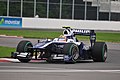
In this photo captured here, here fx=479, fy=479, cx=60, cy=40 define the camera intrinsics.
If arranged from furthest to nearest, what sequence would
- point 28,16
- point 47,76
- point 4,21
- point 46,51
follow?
1. point 28,16
2. point 4,21
3. point 46,51
4. point 47,76

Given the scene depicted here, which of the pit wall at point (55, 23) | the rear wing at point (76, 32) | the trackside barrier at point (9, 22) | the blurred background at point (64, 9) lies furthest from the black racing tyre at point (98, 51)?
the blurred background at point (64, 9)

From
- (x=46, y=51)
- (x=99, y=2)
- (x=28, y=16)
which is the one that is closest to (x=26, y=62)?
(x=46, y=51)

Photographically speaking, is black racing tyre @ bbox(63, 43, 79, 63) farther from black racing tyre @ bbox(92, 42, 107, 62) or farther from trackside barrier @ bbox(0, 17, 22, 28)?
trackside barrier @ bbox(0, 17, 22, 28)

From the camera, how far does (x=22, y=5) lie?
59094 millimetres

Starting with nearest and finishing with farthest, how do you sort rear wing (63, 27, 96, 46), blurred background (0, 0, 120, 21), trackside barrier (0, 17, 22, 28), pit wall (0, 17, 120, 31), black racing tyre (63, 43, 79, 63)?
black racing tyre (63, 43, 79, 63) → rear wing (63, 27, 96, 46) → trackside barrier (0, 17, 22, 28) → pit wall (0, 17, 120, 31) → blurred background (0, 0, 120, 21)

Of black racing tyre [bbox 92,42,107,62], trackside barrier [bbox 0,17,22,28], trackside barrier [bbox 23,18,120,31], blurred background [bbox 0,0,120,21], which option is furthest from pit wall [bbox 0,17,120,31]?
black racing tyre [bbox 92,42,107,62]

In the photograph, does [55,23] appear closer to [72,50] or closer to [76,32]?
[76,32]

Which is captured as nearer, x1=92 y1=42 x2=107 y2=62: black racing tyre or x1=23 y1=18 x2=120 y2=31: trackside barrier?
x1=92 y1=42 x2=107 y2=62: black racing tyre

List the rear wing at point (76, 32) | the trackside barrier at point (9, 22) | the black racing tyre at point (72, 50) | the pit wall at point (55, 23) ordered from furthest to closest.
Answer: the pit wall at point (55, 23)
the trackside barrier at point (9, 22)
the rear wing at point (76, 32)
the black racing tyre at point (72, 50)

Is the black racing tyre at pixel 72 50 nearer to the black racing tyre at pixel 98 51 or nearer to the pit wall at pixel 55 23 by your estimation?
the black racing tyre at pixel 98 51

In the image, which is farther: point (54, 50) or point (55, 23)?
point (55, 23)

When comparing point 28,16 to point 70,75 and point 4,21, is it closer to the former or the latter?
point 4,21

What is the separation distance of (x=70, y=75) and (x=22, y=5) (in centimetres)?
4603

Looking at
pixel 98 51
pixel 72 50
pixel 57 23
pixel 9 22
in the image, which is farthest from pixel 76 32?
pixel 57 23
